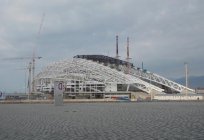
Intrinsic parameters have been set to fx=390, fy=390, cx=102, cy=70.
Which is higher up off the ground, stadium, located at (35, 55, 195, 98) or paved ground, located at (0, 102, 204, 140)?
stadium, located at (35, 55, 195, 98)

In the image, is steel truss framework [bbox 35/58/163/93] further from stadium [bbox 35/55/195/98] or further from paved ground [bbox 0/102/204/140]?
paved ground [bbox 0/102/204/140]

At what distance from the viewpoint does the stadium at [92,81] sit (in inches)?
6422

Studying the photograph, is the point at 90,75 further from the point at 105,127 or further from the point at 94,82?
the point at 105,127

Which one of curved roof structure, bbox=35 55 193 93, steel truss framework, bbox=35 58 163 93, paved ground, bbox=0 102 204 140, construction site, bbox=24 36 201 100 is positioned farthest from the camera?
Result: steel truss framework, bbox=35 58 163 93

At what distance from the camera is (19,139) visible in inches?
627

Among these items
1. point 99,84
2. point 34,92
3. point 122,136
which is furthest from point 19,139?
point 34,92

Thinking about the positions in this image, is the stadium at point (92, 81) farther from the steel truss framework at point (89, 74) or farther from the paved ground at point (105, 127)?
the paved ground at point (105, 127)

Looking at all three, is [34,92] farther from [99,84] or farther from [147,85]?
[147,85]

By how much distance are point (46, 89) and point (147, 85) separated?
44120 mm

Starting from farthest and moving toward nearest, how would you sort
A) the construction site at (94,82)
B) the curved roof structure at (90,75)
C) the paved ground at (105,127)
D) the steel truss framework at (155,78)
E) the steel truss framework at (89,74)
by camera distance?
1. the steel truss framework at (155,78)
2. the steel truss framework at (89,74)
3. the curved roof structure at (90,75)
4. the construction site at (94,82)
5. the paved ground at (105,127)

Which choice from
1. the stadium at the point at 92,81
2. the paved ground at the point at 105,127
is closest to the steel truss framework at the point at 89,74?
the stadium at the point at 92,81

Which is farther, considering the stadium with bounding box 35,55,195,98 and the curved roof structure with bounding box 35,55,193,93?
the curved roof structure with bounding box 35,55,193,93

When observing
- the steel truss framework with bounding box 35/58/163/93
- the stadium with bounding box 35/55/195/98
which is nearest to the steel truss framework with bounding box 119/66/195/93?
the stadium with bounding box 35/55/195/98

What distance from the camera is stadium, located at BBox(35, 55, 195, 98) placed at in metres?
163
